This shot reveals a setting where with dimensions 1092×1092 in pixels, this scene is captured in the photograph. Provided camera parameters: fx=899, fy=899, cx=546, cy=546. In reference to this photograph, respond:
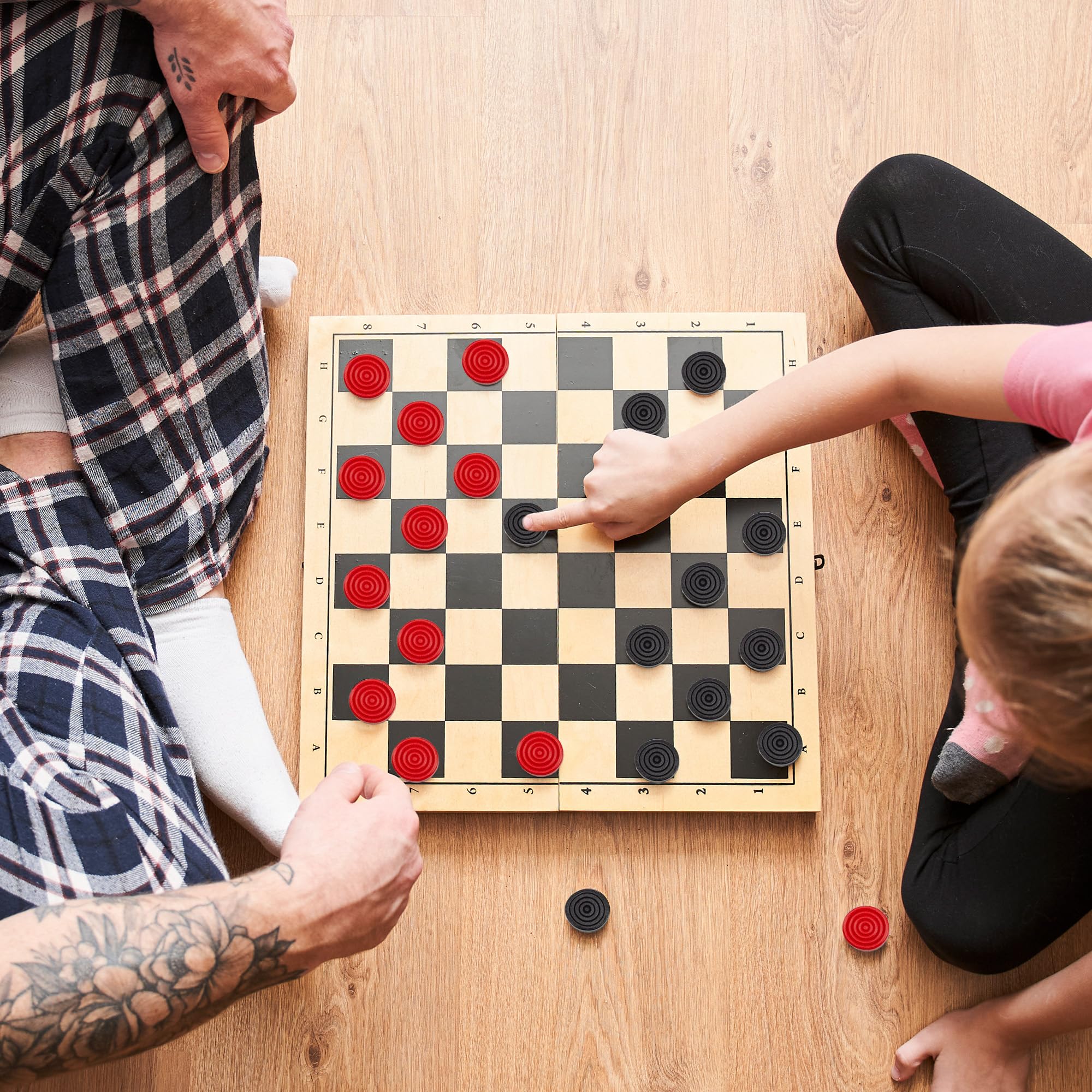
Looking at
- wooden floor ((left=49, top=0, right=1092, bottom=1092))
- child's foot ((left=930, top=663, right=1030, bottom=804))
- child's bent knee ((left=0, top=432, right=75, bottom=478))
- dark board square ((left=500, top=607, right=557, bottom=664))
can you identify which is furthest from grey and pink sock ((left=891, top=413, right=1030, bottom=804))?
child's bent knee ((left=0, top=432, right=75, bottom=478))

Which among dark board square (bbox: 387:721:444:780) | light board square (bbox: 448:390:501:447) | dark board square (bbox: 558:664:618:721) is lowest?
dark board square (bbox: 387:721:444:780)

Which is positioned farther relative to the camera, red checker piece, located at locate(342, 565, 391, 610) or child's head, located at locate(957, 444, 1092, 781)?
red checker piece, located at locate(342, 565, 391, 610)

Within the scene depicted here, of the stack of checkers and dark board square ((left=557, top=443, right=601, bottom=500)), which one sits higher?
dark board square ((left=557, top=443, right=601, bottom=500))

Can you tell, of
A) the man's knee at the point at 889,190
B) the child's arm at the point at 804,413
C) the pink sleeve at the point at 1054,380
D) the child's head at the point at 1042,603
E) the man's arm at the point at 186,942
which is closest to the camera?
the child's head at the point at 1042,603

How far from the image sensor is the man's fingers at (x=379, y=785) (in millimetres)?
1042

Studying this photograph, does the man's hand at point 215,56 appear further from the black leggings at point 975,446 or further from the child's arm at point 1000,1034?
the child's arm at point 1000,1034

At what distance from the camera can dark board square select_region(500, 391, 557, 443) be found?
53.2 inches

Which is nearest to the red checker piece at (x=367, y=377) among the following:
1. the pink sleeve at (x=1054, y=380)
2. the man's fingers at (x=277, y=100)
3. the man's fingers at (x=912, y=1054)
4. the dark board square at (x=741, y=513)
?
the man's fingers at (x=277, y=100)

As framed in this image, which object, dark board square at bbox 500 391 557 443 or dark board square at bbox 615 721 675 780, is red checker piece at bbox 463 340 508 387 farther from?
dark board square at bbox 615 721 675 780

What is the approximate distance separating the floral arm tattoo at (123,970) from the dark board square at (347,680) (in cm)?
43

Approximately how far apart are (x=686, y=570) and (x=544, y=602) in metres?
0.21

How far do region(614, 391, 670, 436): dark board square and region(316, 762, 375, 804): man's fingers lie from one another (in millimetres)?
617

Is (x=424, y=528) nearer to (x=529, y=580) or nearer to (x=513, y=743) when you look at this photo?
(x=529, y=580)

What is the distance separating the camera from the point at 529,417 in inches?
53.3
